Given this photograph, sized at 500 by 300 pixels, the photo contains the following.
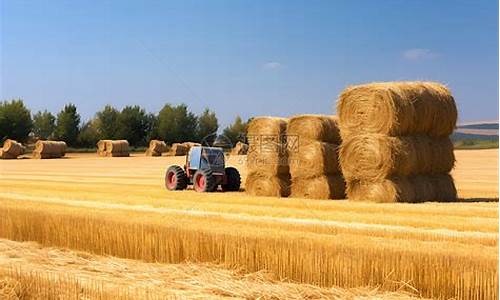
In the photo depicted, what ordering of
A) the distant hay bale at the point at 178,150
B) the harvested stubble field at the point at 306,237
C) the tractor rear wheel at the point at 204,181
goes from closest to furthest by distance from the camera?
the harvested stubble field at the point at 306,237 < the tractor rear wheel at the point at 204,181 < the distant hay bale at the point at 178,150

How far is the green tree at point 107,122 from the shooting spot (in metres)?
75.3

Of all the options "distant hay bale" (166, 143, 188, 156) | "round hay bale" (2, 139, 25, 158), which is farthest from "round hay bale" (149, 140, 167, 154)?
"round hay bale" (2, 139, 25, 158)

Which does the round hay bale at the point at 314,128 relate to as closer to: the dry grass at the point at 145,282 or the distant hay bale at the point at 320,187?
the distant hay bale at the point at 320,187

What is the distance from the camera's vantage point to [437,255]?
6.90 meters

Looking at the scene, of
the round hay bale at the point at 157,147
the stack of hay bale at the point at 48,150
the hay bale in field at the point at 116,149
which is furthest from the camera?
the round hay bale at the point at 157,147

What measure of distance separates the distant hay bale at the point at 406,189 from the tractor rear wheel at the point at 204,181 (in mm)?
4765

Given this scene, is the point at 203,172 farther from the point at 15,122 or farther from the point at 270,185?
the point at 15,122

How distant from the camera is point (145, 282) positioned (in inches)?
292

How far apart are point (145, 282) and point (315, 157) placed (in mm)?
9554

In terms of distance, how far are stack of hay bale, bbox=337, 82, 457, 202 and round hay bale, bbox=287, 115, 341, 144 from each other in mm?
787

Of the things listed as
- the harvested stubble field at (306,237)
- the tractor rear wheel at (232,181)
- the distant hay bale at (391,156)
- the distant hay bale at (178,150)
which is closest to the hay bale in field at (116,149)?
the distant hay bale at (178,150)

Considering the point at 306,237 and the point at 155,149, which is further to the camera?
the point at 155,149

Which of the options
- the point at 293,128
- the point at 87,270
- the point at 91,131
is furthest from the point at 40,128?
the point at 87,270

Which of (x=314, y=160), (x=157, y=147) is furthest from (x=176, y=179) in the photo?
(x=157, y=147)
